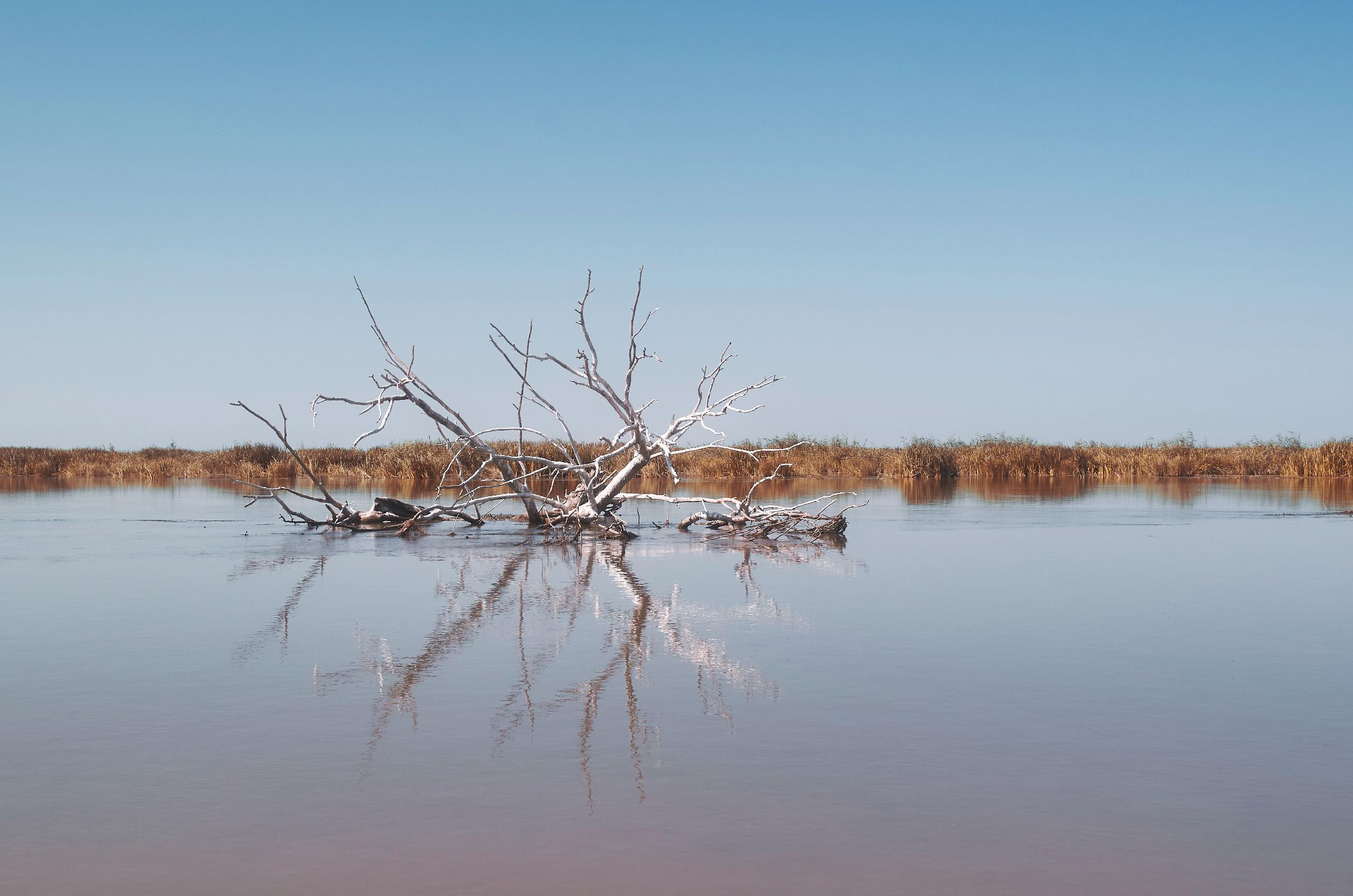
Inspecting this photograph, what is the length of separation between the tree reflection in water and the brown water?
32mm

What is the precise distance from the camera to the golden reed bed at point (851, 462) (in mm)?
31453

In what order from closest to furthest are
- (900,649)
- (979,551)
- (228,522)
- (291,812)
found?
(291,812) → (900,649) → (979,551) → (228,522)

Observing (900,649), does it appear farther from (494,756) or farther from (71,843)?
(71,843)

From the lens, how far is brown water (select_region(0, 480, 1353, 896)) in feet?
9.82

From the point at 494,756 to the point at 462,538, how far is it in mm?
9556

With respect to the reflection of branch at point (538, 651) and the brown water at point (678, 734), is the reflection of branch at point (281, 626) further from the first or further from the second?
the reflection of branch at point (538, 651)

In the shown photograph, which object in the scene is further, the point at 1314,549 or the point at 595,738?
the point at 1314,549

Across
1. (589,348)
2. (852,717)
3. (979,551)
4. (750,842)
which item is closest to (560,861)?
(750,842)

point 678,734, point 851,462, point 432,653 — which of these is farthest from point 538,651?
point 851,462

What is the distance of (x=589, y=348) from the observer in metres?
12.4

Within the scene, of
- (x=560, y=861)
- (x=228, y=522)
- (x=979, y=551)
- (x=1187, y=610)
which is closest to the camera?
(x=560, y=861)

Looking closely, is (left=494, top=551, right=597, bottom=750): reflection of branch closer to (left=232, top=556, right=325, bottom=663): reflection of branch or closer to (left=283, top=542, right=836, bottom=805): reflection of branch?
(left=283, top=542, right=836, bottom=805): reflection of branch

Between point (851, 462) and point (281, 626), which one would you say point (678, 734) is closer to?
point (281, 626)

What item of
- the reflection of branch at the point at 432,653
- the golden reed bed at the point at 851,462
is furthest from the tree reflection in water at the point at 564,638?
the golden reed bed at the point at 851,462
